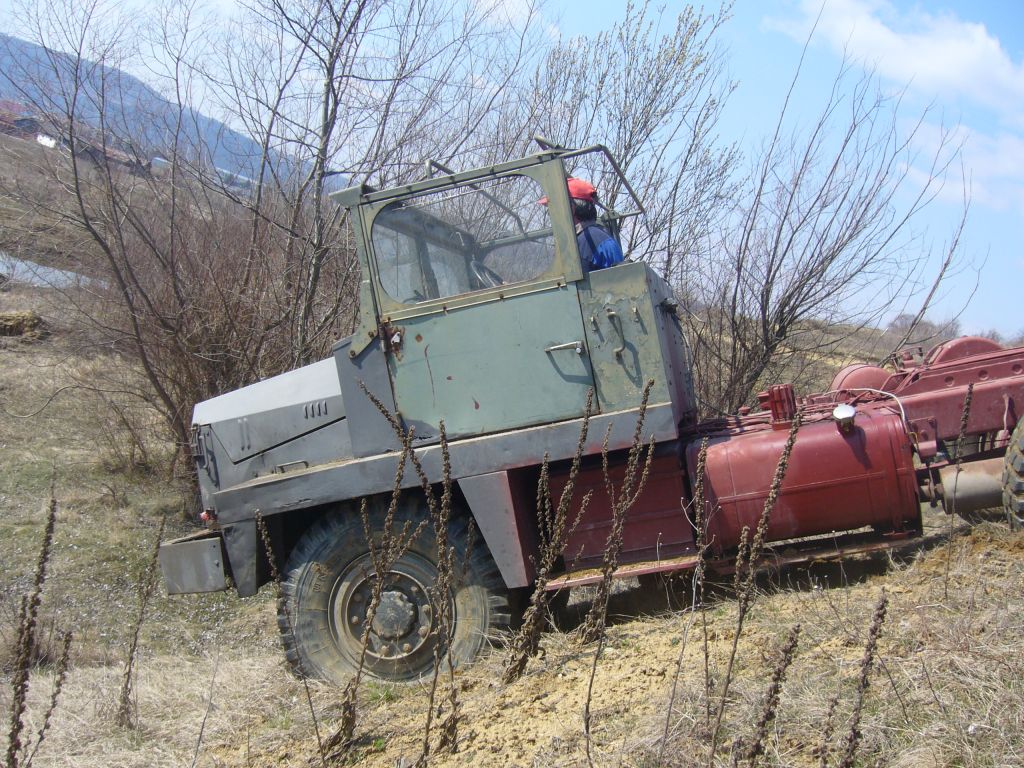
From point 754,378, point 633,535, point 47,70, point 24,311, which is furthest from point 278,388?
point 24,311


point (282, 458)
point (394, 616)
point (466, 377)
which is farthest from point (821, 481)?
point (282, 458)

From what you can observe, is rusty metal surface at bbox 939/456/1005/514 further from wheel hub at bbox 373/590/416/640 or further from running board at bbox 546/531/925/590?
wheel hub at bbox 373/590/416/640

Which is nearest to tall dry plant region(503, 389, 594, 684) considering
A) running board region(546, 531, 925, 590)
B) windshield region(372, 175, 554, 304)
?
running board region(546, 531, 925, 590)

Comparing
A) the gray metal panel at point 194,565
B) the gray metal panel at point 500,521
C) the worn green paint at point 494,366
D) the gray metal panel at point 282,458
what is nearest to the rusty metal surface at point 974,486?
the worn green paint at point 494,366

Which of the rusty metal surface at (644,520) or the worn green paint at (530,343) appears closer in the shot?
the worn green paint at (530,343)

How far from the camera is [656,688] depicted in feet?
12.5

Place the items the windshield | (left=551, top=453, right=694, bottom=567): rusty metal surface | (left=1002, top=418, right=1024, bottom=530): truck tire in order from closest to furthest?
1. (left=1002, top=418, right=1024, bottom=530): truck tire
2. (left=551, top=453, right=694, bottom=567): rusty metal surface
3. the windshield

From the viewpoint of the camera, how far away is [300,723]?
4.51 meters

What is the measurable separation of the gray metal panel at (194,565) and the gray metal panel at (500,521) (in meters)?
1.69

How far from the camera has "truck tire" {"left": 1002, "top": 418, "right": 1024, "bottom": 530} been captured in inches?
186

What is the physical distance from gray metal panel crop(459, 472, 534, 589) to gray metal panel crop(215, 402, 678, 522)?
2.7 inches

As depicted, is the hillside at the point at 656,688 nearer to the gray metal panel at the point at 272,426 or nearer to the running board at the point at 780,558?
the running board at the point at 780,558

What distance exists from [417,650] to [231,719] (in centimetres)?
102

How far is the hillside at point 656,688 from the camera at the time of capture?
116 inches
